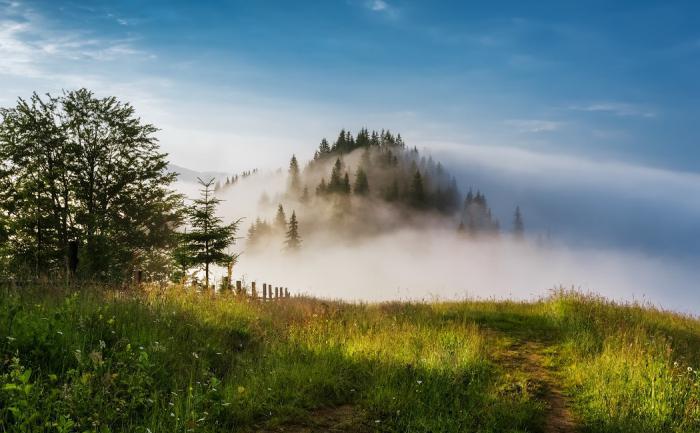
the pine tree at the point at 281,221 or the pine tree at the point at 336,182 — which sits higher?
the pine tree at the point at 336,182

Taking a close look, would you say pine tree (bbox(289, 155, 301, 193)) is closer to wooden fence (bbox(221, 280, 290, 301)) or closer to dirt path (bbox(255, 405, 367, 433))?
wooden fence (bbox(221, 280, 290, 301))

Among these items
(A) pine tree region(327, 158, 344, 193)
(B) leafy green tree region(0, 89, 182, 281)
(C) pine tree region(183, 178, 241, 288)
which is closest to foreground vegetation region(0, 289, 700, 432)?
(C) pine tree region(183, 178, 241, 288)

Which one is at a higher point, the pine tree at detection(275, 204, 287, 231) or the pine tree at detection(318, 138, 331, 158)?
the pine tree at detection(318, 138, 331, 158)

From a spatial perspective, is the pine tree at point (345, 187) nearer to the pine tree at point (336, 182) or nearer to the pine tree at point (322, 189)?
the pine tree at point (336, 182)

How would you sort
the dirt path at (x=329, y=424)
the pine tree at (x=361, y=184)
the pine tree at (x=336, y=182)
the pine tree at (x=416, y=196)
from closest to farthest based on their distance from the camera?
the dirt path at (x=329, y=424) → the pine tree at (x=361, y=184) → the pine tree at (x=336, y=182) → the pine tree at (x=416, y=196)

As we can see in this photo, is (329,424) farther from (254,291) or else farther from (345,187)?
(345,187)

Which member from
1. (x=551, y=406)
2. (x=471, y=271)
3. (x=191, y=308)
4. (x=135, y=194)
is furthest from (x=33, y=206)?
(x=471, y=271)

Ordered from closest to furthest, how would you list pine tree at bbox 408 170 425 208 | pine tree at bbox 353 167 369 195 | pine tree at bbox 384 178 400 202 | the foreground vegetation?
1. the foreground vegetation
2. pine tree at bbox 353 167 369 195
3. pine tree at bbox 384 178 400 202
4. pine tree at bbox 408 170 425 208

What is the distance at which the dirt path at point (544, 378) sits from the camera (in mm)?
6031

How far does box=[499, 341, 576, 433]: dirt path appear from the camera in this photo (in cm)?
603

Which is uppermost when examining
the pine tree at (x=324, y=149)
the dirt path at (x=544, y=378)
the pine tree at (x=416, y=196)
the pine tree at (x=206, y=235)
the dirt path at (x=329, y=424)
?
the pine tree at (x=324, y=149)

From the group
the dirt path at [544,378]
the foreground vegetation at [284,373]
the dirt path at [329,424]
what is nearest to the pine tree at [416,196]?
the dirt path at [544,378]

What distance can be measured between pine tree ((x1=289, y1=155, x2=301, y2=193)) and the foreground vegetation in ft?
534

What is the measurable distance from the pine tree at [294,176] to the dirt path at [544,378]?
16239cm
